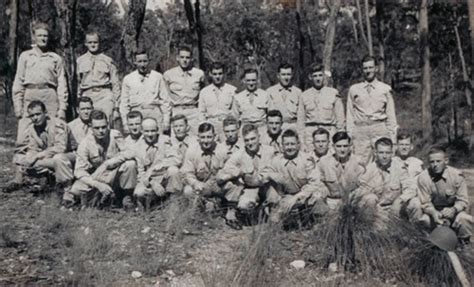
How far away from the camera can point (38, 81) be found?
7.90 metres

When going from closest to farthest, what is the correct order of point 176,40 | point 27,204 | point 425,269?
point 425,269
point 27,204
point 176,40

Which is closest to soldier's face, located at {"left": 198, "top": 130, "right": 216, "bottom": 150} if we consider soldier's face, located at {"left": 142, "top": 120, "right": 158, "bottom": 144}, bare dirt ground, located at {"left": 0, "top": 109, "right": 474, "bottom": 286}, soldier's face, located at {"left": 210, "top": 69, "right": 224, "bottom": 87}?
soldier's face, located at {"left": 142, "top": 120, "right": 158, "bottom": 144}

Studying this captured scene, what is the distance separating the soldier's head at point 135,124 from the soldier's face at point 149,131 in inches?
2.7

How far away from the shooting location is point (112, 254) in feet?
19.5

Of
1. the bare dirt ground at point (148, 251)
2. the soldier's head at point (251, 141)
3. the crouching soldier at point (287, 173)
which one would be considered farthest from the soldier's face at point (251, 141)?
the bare dirt ground at point (148, 251)

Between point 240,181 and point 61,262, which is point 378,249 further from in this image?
point 61,262

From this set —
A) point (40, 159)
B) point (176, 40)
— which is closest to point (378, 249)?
point (40, 159)

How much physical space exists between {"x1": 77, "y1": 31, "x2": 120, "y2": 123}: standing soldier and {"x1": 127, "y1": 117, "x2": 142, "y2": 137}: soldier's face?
3.65ft

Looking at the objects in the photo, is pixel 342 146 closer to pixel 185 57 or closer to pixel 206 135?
pixel 206 135

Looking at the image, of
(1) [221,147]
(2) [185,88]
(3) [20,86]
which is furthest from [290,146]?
(3) [20,86]

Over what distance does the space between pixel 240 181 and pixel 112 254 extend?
5.15 ft

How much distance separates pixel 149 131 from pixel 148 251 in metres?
1.65

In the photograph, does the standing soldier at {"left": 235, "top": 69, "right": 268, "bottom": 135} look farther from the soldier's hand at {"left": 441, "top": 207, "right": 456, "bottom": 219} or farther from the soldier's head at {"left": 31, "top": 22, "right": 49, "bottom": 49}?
the soldier's hand at {"left": 441, "top": 207, "right": 456, "bottom": 219}

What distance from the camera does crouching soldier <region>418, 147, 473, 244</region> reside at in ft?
20.5
